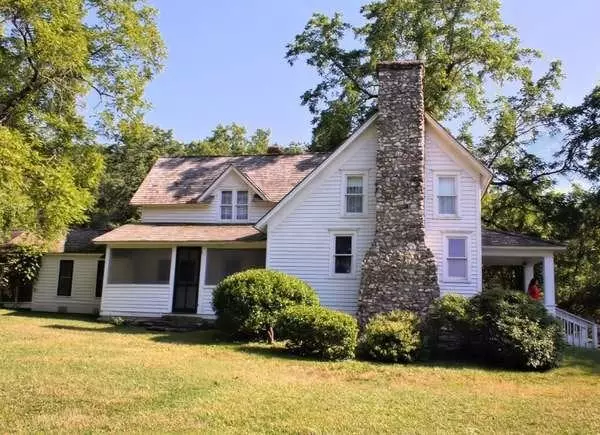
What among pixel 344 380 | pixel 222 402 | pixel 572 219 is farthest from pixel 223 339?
pixel 572 219

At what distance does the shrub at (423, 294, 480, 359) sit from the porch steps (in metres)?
8.30

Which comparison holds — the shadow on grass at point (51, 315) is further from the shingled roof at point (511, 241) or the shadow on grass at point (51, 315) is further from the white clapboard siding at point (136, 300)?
the shingled roof at point (511, 241)

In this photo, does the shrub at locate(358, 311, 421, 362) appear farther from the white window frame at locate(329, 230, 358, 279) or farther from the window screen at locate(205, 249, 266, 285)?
the window screen at locate(205, 249, 266, 285)

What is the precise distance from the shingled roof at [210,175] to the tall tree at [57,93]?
4.27 m

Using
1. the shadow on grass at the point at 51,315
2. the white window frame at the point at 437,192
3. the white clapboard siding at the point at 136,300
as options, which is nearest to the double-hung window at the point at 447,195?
the white window frame at the point at 437,192

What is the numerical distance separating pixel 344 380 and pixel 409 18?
24166 mm

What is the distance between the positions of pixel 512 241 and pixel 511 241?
0.03m

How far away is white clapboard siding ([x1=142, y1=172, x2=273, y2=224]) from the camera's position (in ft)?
80.3

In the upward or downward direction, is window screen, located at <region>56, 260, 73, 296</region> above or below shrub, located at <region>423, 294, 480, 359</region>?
above

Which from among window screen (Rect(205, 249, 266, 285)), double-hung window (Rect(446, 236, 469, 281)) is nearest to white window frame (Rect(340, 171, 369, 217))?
double-hung window (Rect(446, 236, 469, 281))

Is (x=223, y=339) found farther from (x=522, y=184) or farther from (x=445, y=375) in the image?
(x=522, y=184)

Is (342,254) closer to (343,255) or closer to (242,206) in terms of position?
(343,255)

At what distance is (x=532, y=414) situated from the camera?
955cm

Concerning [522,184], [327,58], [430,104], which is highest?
[327,58]
